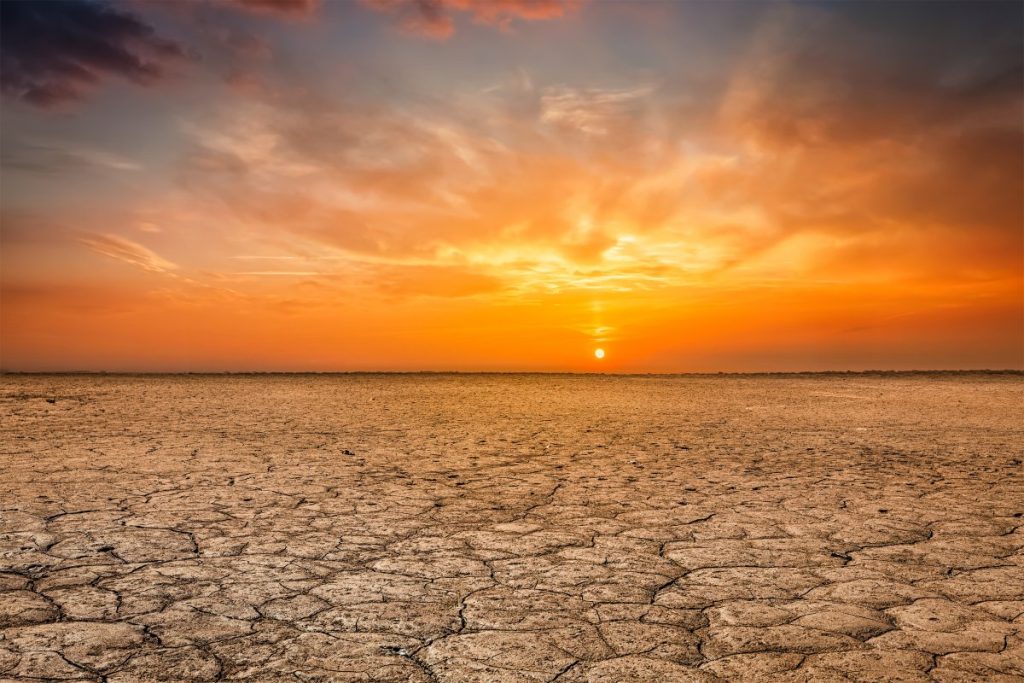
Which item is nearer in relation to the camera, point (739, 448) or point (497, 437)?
point (739, 448)

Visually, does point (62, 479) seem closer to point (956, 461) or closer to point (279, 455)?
point (279, 455)

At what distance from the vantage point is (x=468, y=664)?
2250mm

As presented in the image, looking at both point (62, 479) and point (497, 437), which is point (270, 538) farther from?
point (497, 437)

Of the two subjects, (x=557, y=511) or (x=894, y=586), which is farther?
(x=557, y=511)

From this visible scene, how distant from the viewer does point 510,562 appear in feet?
10.9

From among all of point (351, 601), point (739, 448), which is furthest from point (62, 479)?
point (739, 448)

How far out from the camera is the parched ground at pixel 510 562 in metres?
2.30

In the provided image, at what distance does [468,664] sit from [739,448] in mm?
5639

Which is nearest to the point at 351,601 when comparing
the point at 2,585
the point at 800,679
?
the point at 2,585

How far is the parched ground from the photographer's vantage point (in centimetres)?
230

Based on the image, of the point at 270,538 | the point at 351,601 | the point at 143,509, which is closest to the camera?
the point at 351,601

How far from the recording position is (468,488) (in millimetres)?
5102

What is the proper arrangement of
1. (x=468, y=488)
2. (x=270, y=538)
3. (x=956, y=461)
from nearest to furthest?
(x=270, y=538)
(x=468, y=488)
(x=956, y=461)

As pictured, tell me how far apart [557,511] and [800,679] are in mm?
2305
